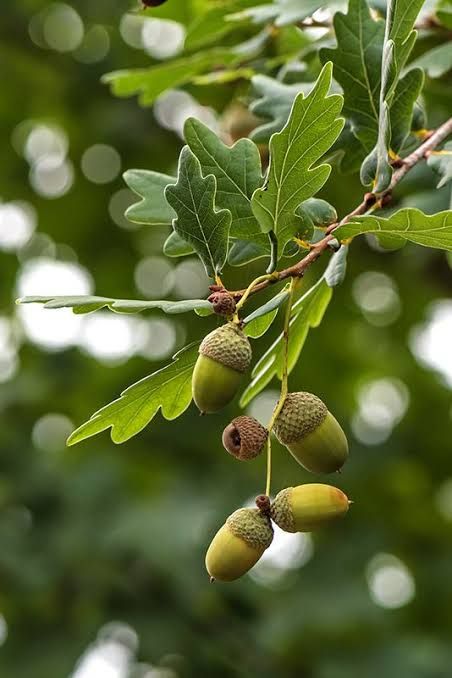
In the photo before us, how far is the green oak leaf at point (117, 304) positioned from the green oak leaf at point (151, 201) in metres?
0.28

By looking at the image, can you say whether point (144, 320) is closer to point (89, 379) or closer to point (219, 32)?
point (89, 379)

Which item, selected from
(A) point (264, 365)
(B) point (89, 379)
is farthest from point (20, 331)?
(A) point (264, 365)

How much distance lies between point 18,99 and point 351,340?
1.92m

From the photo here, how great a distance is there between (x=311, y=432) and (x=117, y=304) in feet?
0.85

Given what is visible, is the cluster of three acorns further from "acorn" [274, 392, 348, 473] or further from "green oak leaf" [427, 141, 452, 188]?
"green oak leaf" [427, 141, 452, 188]

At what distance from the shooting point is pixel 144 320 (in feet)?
17.2

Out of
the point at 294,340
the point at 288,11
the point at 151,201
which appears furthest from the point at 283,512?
the point at 288,11

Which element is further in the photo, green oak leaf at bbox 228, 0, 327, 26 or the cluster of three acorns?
green oak leaf at bbox 228, 0, 327, 26

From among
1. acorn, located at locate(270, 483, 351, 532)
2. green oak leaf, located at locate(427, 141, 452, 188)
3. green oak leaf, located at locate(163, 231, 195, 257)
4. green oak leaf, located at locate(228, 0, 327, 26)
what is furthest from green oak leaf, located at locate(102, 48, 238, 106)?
acorn, located at locate(270, 483, 351, 532)

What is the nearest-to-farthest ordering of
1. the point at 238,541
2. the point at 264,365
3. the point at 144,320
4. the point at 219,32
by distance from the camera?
the point at 238,541 → the point at 264,365 → the point at 219,32 → the point at 144,320

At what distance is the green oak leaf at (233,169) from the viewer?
138cm

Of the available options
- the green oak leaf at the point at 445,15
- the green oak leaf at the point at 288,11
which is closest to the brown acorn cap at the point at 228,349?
the green oak leaf at the point at 288,11

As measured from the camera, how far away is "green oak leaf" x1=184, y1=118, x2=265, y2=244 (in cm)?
138

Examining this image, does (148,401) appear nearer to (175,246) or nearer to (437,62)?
(175,246)
